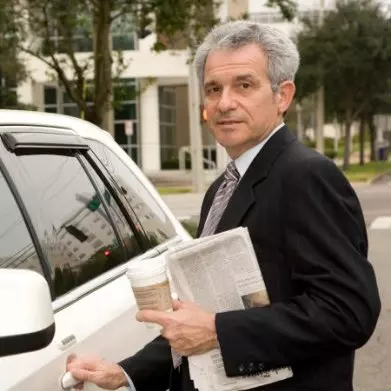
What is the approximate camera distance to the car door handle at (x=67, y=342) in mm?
2074

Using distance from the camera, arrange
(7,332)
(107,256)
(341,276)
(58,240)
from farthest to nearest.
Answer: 1. (107,256)
2. (58,240)
3. (341,276)
4. (7,332)

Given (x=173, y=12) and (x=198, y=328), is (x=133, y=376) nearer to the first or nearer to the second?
(x=198, y=328)

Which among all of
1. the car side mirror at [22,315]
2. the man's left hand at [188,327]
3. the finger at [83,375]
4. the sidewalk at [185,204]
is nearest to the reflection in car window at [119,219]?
the finger at [83,375]

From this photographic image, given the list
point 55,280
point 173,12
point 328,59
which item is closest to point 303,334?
point 55,280

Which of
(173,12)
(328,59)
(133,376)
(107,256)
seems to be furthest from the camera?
(328,59)

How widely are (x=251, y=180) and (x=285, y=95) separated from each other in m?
0.25

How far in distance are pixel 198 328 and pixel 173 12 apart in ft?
38.4

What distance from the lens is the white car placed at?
86.2 inches

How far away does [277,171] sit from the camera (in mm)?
1851

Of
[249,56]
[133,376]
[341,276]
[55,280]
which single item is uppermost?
[249,56]

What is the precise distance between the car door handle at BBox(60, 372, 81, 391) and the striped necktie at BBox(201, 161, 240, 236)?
1.46ft

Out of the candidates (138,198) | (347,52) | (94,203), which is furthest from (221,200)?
(347,52)

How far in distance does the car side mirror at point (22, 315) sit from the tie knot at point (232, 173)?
0.71 metres

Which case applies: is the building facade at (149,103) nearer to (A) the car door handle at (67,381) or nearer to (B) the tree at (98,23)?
(B) the tree at (98,23)
